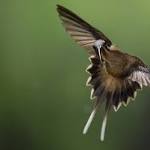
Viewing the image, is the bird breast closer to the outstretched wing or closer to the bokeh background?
the outstretched wing

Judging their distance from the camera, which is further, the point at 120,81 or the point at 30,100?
the point at 30,100

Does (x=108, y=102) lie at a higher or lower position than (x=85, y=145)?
higher

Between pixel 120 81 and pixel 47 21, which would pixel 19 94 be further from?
pixel 120 81

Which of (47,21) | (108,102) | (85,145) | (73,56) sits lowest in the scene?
(85,145)

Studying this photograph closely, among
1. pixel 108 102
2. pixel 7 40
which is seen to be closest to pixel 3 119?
pixel 7 40

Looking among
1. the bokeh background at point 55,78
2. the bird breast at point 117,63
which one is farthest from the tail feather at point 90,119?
the bird breast at point 117,63
